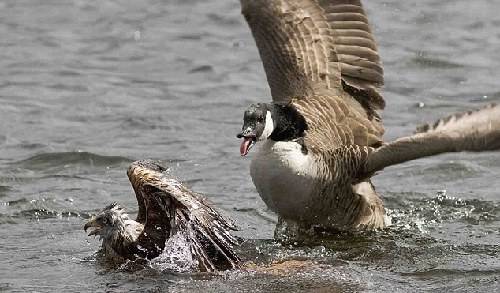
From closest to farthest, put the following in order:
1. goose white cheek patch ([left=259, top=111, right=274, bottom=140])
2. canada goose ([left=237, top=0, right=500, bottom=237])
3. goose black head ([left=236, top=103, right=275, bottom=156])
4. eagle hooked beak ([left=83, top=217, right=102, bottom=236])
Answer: eagle hooked beak ([left=83, top=217, right=102, bottom=236]) < canada goose ([left=237, top=0, right=500, bottom=237]) < goose black head ([left=236, top=103, right=275, bottom=156]) < goose white cheek patch ([left=259, top=111, right=274, bottom=140])

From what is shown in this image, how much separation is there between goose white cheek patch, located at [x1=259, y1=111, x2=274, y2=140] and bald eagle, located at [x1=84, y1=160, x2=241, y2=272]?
1.09m

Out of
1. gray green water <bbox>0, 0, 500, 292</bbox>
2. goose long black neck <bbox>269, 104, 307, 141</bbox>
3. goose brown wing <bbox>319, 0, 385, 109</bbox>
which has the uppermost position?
goose brown wing <bbox>319, 0, 385, 109</bbox>

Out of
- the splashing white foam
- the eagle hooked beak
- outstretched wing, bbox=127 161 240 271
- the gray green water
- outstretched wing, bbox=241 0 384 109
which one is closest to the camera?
outstretched wing, bbox=127 161 240 271

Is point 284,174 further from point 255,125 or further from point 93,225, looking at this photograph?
point 93,225

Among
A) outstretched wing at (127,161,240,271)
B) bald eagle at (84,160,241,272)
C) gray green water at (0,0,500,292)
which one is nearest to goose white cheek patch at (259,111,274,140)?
gray green water at (0,0,500,292)

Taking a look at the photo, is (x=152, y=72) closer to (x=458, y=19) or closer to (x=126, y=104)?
(x=126, y=104)

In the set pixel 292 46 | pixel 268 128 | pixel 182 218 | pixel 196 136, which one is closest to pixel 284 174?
pixel 268 128

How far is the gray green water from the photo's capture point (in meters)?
8.28

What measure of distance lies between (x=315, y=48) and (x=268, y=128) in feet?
5.38

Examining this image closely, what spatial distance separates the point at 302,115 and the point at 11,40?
7.25 metres

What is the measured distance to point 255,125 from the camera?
879 centimetres

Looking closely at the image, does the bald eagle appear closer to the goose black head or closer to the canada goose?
the goose black head

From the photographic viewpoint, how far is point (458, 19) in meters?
16.4

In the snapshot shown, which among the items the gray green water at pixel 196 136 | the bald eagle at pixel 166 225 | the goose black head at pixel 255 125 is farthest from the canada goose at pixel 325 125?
the bald eagle at pixel 166 225
